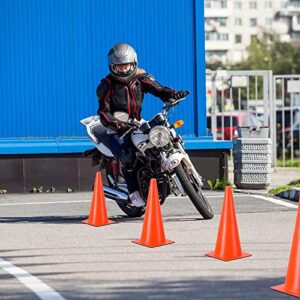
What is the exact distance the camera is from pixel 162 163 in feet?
30.7

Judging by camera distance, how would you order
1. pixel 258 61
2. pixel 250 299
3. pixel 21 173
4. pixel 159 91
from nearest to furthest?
pixel 250 299, pixel 159 91, pixel 21 173, pixel 258 61

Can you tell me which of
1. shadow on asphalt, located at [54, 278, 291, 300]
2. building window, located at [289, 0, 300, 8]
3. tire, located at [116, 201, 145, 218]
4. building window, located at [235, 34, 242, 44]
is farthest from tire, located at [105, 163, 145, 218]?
building window, located at [289, 0, 300, 8]

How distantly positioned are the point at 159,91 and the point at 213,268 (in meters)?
3.47

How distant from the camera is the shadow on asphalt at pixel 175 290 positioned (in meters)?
5.95

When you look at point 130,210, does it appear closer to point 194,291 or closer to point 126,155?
point 126,155

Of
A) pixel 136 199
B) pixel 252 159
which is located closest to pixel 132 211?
pixel 136 199

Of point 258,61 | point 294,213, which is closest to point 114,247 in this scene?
point 294,213

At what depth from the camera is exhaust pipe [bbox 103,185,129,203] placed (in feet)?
32.4

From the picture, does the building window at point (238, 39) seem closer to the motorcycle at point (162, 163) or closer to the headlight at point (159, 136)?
the motorcycle at point (162, 163)

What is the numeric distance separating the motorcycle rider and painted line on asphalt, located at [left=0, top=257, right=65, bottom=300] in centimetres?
264

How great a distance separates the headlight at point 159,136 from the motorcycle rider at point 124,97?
483mm

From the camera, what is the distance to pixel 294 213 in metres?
10.4

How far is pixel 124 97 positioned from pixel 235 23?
10004 centimetres

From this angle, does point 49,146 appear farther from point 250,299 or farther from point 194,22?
point 250,299
